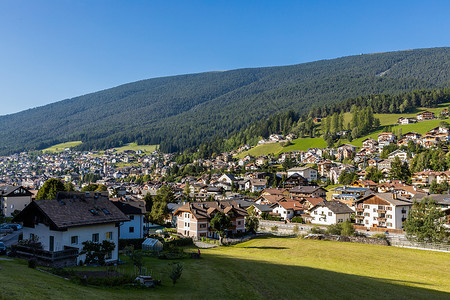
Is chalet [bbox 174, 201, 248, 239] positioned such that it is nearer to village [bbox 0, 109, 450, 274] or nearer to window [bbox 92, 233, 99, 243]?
village [bbox 0, 109, 450, 274]

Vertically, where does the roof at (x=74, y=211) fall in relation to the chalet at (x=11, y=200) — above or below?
above

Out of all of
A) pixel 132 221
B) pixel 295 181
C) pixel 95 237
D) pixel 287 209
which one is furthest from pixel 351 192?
pixel 95 237

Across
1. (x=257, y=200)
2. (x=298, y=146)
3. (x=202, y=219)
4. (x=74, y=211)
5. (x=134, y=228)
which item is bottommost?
(x=257, y=200)

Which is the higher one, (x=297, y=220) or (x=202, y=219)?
(x=202, y=219)

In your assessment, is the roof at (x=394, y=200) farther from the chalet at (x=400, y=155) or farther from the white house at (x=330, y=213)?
the chalet at (x=400, y=155)

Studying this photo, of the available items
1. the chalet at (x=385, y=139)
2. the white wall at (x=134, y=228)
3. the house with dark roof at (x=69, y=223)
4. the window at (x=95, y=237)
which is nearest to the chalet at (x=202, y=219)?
the white wall at (x=134, y=228)

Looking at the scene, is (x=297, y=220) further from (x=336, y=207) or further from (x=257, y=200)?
(x=257, y=200)

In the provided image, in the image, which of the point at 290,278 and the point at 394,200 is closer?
the point at 290,278

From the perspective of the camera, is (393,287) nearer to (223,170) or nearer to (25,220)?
(25,220)
